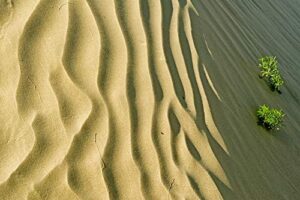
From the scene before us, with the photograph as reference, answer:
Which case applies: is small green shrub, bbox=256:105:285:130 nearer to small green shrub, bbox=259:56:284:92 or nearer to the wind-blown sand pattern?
the wind-blown sand pattern

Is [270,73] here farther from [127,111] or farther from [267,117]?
[127,111]

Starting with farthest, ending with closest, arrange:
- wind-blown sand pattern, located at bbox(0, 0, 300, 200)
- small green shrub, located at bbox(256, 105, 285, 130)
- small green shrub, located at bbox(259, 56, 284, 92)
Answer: small green shrub, located at bbox(259, 56, 284, 92)
small green shrub, located at bbox(256, 105, 285, 130)
wind-blown sand pattern, located at bbox(0, 0, 300, 200)

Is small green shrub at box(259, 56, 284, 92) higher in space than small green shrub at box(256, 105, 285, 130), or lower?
higher

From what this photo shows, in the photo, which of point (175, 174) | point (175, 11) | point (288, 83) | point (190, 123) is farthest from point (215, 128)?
point (288, 83)

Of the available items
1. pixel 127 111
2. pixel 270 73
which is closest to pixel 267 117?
pixel 270 73

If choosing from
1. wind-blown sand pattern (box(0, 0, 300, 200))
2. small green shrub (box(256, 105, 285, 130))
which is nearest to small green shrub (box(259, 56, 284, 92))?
wind-blown sand pattern (box(0, 0, 300, 200))

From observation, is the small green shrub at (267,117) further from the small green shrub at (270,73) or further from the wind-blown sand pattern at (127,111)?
the small green shrub at (270,73)

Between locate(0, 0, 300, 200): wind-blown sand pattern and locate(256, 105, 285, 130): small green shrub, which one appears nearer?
locate(0, 0, 300, 200): wind-blown sand pattern

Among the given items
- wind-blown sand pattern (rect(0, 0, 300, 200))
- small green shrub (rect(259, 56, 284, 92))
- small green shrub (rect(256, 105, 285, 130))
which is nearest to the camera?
wind-blown sand pattern (rect(0, 0, 300, 200))

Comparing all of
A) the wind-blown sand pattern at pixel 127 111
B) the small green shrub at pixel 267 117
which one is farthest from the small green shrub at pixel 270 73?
the small green shrub at pixel 267 117
